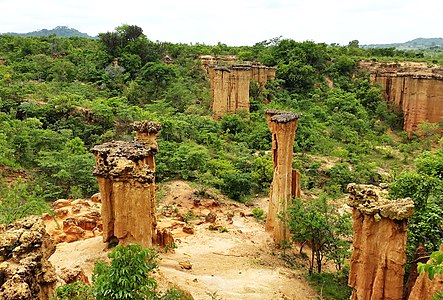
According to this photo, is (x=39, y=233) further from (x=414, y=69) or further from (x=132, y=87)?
(x=414, y=69)

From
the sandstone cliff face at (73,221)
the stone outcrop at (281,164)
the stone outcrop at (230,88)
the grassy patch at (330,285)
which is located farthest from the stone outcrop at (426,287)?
the stone outcrop at (230,88)

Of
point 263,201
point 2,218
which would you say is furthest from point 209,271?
point 263,201

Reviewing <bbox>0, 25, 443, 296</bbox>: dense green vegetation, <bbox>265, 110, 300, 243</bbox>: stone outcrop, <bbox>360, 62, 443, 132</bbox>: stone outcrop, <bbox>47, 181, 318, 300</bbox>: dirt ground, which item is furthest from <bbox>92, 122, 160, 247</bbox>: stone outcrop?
<bbox>360, 62, 443, 132</bbox>: stone outcrop

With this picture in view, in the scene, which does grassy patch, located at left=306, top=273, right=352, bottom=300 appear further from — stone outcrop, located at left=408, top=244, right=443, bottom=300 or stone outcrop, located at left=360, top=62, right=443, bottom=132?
stone outcrop, located at left=360, top=62, right=443, bottom=132

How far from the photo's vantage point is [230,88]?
32906 mm

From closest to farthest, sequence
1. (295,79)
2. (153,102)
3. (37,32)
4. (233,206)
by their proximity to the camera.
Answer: (233,206) → (153,102) → (295,79) → (37,32)

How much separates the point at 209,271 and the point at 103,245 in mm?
3731

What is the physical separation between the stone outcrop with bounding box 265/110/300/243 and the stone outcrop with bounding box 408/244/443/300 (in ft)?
26.0

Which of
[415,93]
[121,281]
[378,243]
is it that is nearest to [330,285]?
[378,243]

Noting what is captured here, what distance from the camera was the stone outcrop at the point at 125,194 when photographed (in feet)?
33.9

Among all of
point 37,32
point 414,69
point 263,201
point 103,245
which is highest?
point 37,32

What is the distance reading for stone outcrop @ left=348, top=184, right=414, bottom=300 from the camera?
852 cm

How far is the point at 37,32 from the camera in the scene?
198 m

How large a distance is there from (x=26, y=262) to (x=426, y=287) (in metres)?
6.82
